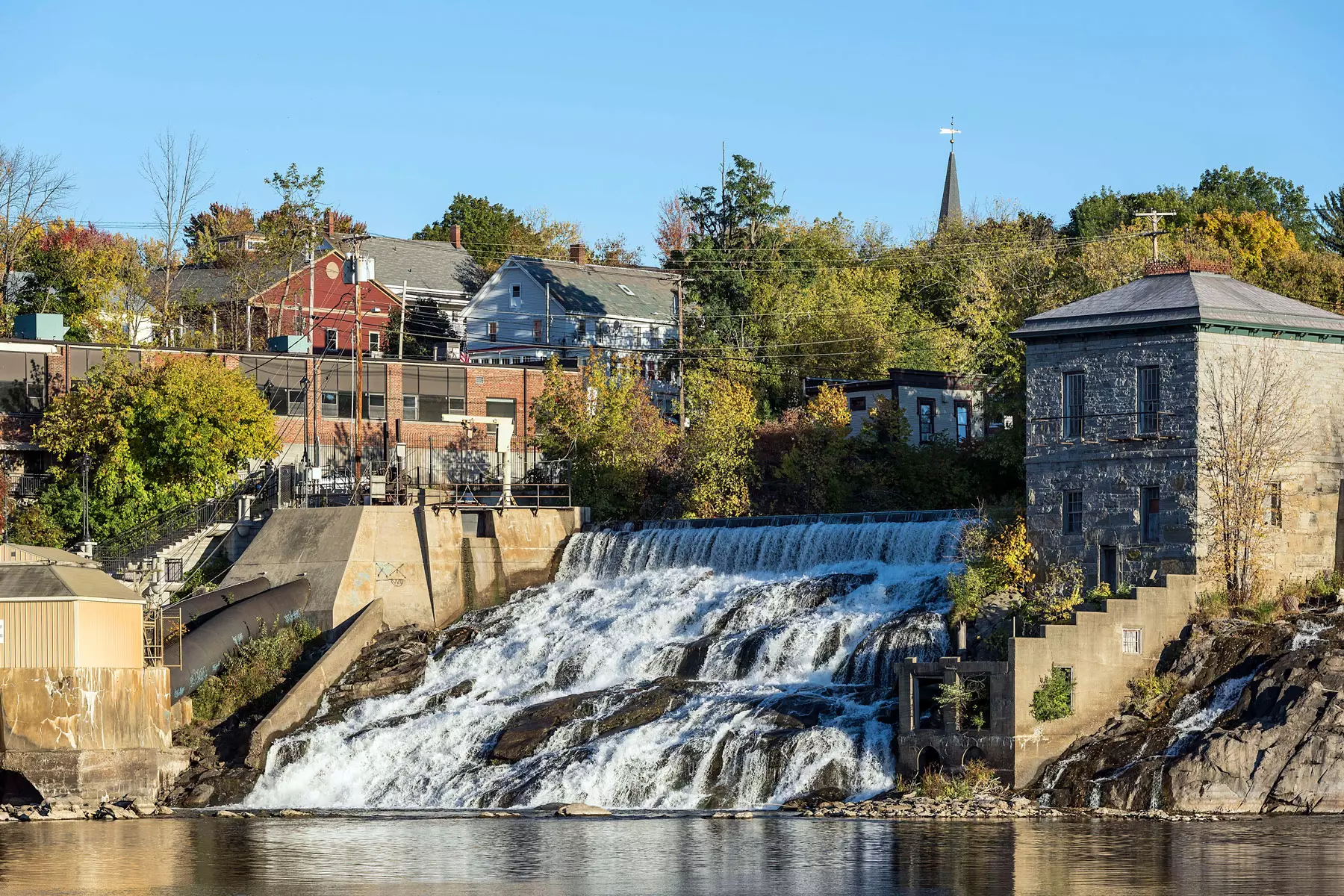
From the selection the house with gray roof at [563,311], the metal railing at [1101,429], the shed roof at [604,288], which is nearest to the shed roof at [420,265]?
the house with gray roof at [563,311]

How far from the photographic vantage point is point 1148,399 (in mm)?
47938

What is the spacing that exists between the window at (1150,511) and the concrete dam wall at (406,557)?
2363cm

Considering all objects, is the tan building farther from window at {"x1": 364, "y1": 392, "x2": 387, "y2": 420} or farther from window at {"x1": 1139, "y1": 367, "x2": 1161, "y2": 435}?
window at {"x1": 364, "y1": 392, "x2": 387, "y2": 420}

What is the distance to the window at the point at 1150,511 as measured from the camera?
1865 inches

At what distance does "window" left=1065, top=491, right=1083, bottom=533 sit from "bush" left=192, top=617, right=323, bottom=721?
23970 mm

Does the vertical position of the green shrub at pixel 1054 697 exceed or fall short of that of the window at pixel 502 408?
it falls short

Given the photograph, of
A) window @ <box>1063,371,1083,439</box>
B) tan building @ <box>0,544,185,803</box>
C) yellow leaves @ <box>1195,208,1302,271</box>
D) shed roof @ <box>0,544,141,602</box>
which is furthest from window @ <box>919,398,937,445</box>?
tan building @ <box>0,544,185,803</box>

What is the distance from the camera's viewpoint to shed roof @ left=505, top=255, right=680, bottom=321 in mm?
109562

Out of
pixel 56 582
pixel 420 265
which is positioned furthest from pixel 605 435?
pixel 420 265

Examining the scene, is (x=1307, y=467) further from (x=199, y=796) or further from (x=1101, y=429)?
(x=199, y=796)

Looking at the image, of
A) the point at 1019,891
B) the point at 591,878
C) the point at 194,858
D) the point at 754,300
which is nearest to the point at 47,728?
the point at 194,858

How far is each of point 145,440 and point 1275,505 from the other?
42.2 m

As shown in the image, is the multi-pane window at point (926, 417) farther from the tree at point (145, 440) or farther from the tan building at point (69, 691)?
the tan building at point (69, 691)

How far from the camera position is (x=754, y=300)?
93.8m
